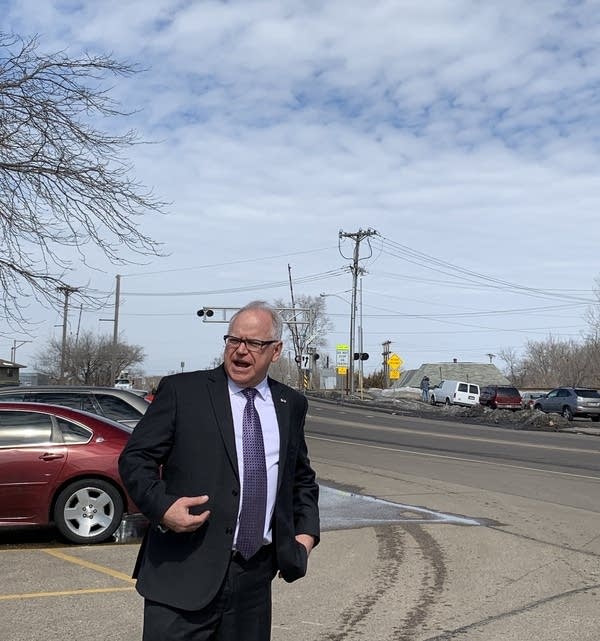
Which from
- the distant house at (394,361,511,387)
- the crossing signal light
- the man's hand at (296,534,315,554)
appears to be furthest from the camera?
the distant house at (394,361,511,387)

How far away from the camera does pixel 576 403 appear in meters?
38.9

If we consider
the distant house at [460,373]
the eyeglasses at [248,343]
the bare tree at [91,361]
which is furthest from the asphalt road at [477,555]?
the distant house at [460,373]

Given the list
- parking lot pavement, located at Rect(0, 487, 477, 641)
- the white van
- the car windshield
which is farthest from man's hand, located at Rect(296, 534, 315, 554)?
the white van

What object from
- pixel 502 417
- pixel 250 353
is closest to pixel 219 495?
pixel 250 353

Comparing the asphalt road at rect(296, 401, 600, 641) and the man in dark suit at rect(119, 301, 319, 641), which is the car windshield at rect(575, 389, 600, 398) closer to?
the asphalt road at rect(296, 401, 600, 641)

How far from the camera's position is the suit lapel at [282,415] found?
3266 mm

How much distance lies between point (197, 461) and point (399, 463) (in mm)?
15049

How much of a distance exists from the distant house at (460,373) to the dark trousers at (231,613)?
93.3 metres

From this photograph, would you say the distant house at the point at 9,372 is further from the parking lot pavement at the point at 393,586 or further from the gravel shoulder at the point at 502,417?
the parking lot pavement at the point at 393,586

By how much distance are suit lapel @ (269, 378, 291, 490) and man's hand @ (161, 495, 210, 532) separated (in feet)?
1.28

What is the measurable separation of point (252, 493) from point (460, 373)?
318 ft

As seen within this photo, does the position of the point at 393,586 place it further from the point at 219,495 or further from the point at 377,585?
the point at 219,495

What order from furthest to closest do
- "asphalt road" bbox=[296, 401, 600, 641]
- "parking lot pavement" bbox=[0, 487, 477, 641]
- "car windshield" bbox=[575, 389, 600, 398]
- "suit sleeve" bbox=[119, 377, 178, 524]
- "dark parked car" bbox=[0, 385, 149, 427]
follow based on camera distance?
"car windshield" bbox=[575, 389, 600, 398]
"dark parked car" bbox=[0, 385, 149, 427]
"asphalt road" bbox=[296, 401, 600, 641]
"parking lot pavement" bbox=[0, 487, 477, 641]
"suit sleeve" bbox=[119, 377, 178, 524]

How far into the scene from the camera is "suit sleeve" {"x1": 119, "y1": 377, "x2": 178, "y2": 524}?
3.06 meters
